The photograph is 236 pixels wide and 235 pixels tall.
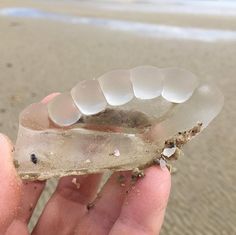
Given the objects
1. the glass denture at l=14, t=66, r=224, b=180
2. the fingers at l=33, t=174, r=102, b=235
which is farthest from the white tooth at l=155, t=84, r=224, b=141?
the fingers at l=33, t=174, r=102, b=235

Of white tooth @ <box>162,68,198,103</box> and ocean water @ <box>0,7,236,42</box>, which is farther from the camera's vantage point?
ocean water @ <box>0,7,236,42</box>

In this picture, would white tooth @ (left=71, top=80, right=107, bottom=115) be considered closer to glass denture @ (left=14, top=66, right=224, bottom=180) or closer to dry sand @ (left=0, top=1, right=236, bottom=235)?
glass denture @ (left=14, top=66, right=224, bottom=180)

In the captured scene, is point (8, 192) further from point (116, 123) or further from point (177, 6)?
point (177, 6)

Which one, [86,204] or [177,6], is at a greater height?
[86,204]

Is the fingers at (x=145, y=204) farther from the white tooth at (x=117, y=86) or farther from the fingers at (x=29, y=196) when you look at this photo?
the fingers at (x=29, y=196)

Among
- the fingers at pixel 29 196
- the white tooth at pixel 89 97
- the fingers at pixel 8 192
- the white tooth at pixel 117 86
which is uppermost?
the white tooth at pixel 117 86

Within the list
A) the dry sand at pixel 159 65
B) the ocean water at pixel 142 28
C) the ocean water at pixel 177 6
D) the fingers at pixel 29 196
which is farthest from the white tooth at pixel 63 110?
the ocean water at pixel 177 6

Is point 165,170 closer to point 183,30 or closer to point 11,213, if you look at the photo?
point 11,213

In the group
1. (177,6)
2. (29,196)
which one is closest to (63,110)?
(29,196)
